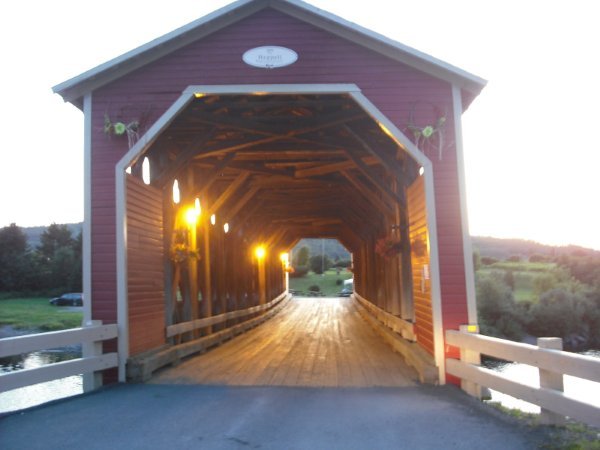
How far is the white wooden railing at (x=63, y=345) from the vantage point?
5598mm

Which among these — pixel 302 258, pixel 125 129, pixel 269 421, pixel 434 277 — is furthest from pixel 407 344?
pixel 302 258

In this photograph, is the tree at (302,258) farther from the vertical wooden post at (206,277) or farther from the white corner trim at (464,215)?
the white corner trim at (464,215)

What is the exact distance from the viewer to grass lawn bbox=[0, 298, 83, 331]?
2884cm

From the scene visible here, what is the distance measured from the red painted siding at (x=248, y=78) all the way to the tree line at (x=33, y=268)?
1563 inches

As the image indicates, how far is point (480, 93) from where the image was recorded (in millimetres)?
7832

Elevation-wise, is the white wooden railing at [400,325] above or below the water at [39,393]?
above

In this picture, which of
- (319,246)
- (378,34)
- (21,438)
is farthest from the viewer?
(319,246)

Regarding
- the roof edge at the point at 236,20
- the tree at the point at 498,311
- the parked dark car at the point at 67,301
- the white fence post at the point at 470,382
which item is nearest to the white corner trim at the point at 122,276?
the roof edge at the point at 236,20

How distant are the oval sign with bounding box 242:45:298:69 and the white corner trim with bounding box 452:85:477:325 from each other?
2.09 meters

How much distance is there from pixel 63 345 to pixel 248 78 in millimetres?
3796

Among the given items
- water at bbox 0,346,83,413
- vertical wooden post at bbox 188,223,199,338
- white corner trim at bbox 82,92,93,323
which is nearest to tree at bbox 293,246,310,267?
water at bbox 0,346,83,413

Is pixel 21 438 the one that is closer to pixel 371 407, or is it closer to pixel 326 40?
pixel 371 407

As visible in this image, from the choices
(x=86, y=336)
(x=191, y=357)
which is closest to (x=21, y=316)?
(x=191, y=357)

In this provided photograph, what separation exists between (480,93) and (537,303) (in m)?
25.8
